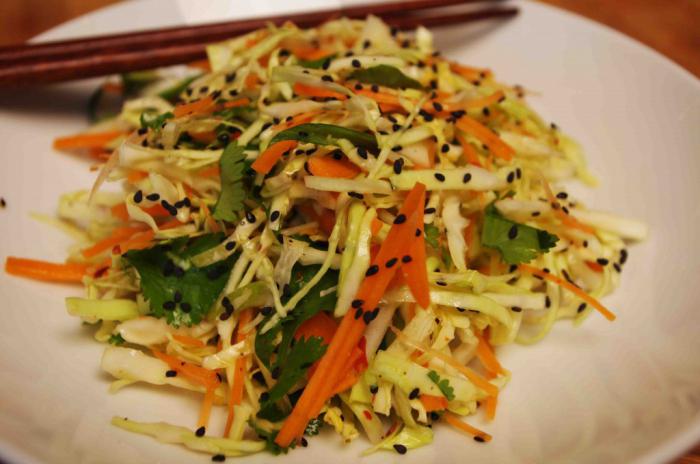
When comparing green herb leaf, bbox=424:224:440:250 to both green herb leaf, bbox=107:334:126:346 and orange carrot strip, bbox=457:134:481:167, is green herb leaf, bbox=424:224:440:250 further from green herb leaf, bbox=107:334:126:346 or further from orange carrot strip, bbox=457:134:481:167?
green herb leaf, bbox=107:334:126:346

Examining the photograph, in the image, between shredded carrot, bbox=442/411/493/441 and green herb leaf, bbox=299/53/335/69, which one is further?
green herb leaf, bbox=299/53/335/69

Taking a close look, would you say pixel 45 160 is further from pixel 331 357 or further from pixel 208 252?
pixel 331 357

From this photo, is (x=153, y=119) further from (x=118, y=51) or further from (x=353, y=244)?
(x=353, y=244)

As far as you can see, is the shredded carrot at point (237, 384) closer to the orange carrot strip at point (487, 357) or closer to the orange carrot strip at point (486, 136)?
the orange carrot strip at point (487, 357)

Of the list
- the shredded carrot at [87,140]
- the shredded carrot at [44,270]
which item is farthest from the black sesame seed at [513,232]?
the shredded carrot at [87,140]

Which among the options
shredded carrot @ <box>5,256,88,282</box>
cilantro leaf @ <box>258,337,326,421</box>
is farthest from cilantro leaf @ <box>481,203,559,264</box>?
shredded carrot @ <box>5,256,88,282</box>

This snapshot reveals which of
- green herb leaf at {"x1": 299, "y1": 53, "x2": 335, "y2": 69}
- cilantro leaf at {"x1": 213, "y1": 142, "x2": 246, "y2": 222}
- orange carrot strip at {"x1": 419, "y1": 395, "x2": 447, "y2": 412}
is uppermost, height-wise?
green herb leaf at {"x1": 299, "y1": 53, "x2": 335, "y2": 69}
